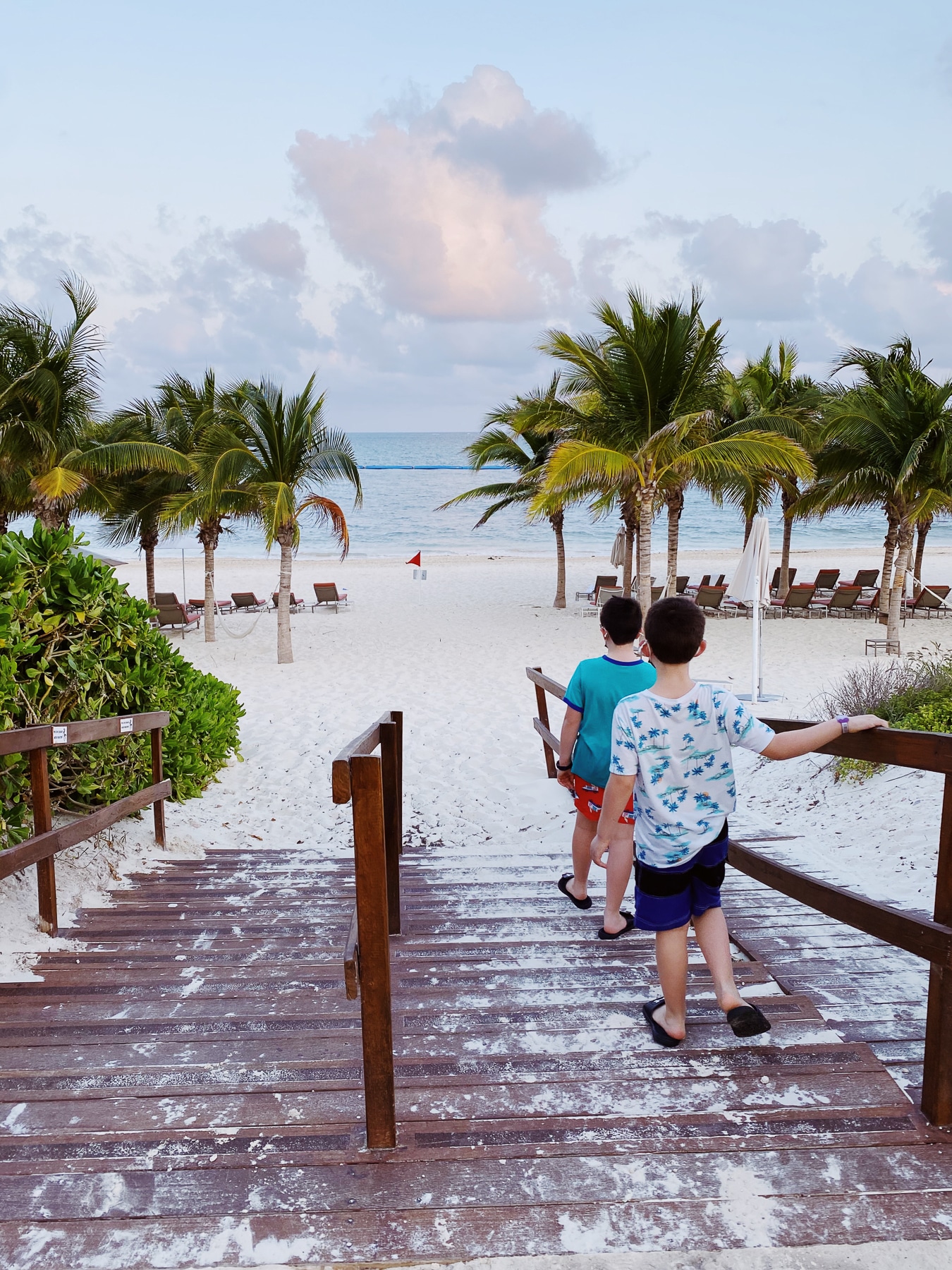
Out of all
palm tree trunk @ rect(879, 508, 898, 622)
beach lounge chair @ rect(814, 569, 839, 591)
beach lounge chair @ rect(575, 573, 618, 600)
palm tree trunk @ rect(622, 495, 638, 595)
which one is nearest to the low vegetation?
palm tree trunk @ rect(879, 508, 898, 622)

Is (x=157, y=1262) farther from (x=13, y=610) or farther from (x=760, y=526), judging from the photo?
(x=760, y=526)

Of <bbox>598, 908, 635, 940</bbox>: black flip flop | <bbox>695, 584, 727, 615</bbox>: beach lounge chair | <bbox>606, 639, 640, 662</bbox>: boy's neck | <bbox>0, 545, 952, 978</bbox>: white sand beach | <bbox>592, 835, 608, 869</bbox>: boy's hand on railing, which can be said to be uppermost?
<bbox>606, 639, 640, 662</bbox>: boy's neck

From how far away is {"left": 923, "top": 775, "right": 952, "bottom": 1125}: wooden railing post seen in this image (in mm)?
2047

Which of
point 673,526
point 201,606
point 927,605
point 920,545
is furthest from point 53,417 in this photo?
point 920,545

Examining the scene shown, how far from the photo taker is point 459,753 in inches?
324

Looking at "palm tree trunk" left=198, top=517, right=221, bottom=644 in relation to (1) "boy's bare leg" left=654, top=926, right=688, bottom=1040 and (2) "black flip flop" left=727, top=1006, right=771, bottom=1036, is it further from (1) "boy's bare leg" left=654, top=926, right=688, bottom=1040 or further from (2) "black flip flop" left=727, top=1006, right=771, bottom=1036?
(2) "black flip flop" left=727, top=1006, right=771, bottom=1036

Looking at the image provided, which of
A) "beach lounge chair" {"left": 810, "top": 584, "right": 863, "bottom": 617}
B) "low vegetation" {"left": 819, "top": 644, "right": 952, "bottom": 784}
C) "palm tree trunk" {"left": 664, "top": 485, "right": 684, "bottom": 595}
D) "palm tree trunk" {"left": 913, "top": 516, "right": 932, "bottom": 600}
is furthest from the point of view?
"palm tree trunk" {"left": 913, "top": 516, "right": 932, "bottom": 600}

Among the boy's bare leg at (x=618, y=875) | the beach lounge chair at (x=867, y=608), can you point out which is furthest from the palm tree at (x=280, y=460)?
the beach lounge chair at (x=867, y=608)

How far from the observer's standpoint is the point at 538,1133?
79.4 inches

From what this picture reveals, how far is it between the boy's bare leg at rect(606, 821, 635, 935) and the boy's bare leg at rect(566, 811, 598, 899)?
0.34 metres

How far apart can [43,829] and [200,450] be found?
39.9 feet

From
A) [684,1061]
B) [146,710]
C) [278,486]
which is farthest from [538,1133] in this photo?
[278,486]

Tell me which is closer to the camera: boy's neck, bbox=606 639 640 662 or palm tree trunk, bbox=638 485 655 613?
boy's neck, bbox=606 639 640 662

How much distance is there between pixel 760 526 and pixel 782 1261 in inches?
376
